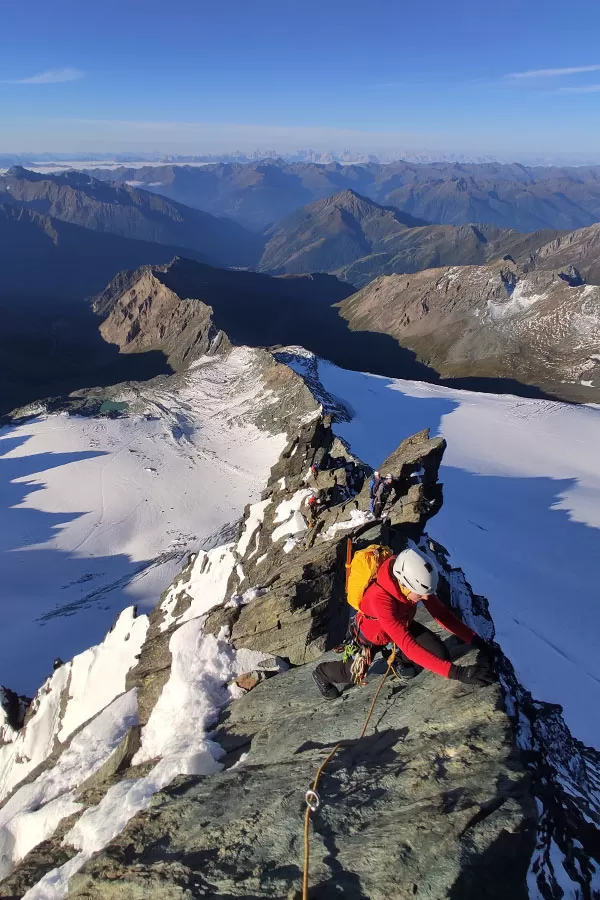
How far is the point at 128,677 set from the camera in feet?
55.0

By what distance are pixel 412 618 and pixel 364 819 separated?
268 cm

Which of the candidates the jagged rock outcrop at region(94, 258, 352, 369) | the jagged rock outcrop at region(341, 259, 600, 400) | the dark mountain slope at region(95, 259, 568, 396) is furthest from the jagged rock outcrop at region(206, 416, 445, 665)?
the jagged rock outcrop at region(94, 258, 352, 369)

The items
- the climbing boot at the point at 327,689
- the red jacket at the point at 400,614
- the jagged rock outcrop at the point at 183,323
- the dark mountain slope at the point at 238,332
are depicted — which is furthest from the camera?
the dark mountain slope at the point at 238,332

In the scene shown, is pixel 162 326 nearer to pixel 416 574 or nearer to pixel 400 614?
pixel 400 614

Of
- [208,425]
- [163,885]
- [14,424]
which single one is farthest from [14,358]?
[163,885]

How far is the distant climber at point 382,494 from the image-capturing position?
695 inches

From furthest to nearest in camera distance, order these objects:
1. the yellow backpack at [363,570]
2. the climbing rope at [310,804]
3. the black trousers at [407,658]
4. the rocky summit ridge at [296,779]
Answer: the yellow backpack at [363,570], the black trousers at [407,658], the rocky summit ridge at [296,779], the climbing rope at [310,804]

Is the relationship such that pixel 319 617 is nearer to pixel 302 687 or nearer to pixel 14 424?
pixel 302 687

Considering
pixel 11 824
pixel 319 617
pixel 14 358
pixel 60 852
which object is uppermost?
pixel 319 617

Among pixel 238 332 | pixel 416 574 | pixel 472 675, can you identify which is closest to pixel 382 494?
pixel 416 574

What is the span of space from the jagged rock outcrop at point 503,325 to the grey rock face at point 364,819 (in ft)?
409

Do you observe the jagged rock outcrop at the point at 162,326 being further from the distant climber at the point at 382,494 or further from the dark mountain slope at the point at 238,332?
the distant climber at the point at 382,494

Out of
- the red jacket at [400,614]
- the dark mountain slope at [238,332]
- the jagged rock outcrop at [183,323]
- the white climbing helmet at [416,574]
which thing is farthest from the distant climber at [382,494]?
the jagged rock outcrop at [183,323]

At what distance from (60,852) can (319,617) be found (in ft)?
22.2
